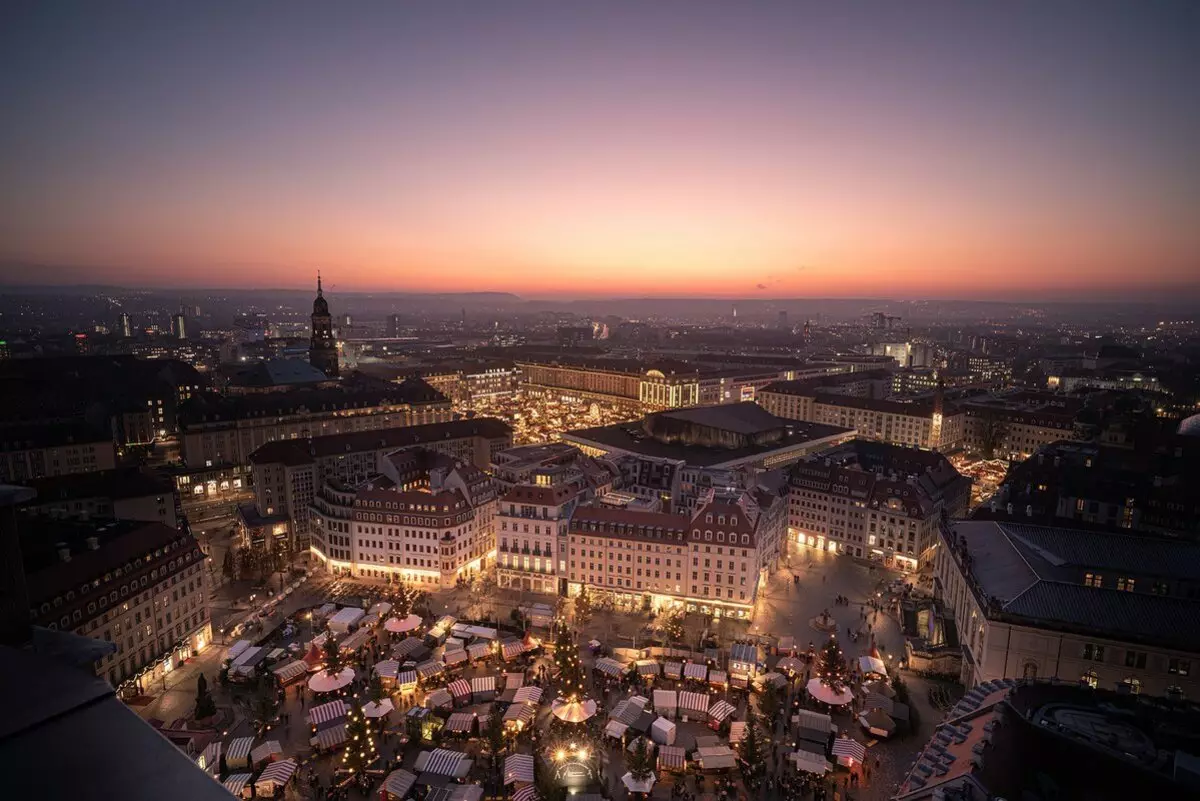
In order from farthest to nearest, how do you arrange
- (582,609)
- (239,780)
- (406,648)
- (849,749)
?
(582,609) → (406,648) → (849,749) → (239,780)

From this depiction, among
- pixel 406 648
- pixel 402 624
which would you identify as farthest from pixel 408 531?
pixel 406 648

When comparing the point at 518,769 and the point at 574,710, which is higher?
the point at 518,769

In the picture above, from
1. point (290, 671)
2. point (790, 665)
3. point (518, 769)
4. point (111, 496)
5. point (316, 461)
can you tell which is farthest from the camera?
point (316, 461)

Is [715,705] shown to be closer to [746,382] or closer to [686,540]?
[686,540]

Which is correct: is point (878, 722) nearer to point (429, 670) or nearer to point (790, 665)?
point (790, 665)

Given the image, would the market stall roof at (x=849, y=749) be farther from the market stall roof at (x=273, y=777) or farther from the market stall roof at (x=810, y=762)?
the market stall roof at (x=273, y=777)

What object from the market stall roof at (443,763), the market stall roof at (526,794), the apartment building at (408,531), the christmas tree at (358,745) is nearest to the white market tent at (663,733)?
the market stall roof at (526,794)

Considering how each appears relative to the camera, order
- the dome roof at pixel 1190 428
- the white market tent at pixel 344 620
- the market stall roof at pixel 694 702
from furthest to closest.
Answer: the dome roof at pixel 1190 428, the white market tent at pixel 344 620, the market stall roof at pixel 694 702
